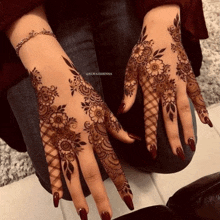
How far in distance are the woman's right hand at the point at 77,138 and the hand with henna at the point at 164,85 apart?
0.08 meters

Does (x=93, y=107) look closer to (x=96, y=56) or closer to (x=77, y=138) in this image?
(x=77, y=138)

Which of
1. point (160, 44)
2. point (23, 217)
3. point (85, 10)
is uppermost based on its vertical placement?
point (85, 10)

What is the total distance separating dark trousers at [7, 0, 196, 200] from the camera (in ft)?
2.21

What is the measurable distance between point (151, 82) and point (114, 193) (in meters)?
0.52

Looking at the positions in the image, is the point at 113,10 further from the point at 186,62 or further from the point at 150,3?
the point at 186,62

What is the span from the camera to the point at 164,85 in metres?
0.61

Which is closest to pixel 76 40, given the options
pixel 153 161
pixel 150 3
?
pixel 150 3

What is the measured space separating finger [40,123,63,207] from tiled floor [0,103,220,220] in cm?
40

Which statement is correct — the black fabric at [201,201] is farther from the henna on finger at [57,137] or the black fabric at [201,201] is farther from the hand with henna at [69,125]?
the henna on finger at [57,137]

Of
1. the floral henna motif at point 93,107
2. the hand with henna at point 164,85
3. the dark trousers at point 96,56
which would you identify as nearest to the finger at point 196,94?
the hand with henna at point 164,85

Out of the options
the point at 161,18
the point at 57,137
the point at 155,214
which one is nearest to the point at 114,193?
the point at 155,214

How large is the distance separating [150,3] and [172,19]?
2.9 inches

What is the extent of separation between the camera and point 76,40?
70 centimetres

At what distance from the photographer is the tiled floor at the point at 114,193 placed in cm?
92
